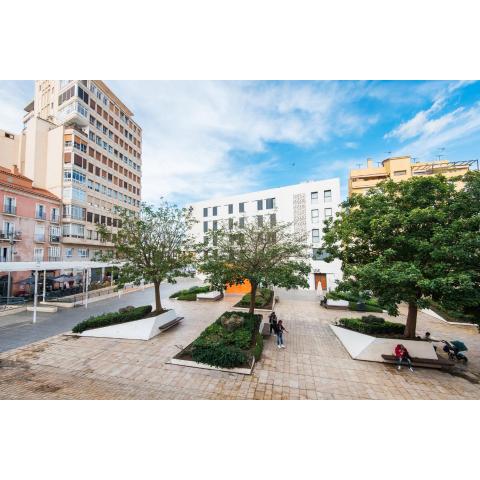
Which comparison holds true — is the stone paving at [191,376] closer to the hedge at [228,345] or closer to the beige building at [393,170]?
the hedge at [228,345]

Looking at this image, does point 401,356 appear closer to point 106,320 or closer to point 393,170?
point 106,320

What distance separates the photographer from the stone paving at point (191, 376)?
25.5 feet

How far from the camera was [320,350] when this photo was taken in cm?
1142

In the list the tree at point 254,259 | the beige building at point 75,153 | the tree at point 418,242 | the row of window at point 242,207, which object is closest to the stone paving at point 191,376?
the tree at point 418,242

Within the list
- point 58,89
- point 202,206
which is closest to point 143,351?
point 202,206

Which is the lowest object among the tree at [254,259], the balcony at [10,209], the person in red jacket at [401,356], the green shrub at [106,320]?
the person in red jacket at [401,356]

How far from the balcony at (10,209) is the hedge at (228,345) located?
25.3 m

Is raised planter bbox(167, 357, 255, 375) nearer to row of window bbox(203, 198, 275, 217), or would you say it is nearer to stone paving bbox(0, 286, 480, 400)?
stone paving bbox(0, 286, 480, 400)

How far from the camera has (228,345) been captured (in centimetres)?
1035

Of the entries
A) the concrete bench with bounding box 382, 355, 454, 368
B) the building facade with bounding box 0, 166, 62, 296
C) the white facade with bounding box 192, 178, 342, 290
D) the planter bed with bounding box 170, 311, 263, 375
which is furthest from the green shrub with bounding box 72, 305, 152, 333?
the white facade with bounding box 192, 178, 342, 290

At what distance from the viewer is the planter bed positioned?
910cm

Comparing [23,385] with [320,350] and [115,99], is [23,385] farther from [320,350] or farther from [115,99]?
[115,99]

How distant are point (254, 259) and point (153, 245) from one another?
5828mm

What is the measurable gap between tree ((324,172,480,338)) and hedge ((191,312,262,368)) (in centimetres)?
467
